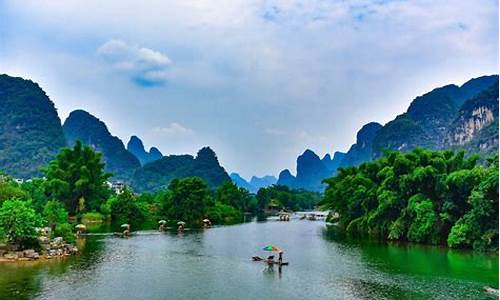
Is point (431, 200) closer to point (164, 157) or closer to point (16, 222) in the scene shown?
point (16, 222)

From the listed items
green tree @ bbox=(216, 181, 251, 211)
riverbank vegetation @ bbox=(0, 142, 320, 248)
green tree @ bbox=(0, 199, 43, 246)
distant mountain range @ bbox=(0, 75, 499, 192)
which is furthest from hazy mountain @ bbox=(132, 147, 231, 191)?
green tree @ bbox=(0, 199, 43, 246)

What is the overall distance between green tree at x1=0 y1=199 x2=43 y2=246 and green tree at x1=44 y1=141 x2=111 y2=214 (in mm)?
25040

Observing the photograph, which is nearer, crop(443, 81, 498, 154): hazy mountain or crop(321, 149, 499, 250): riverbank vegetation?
crop(321, 149, 499, 250): riverbank vegetation

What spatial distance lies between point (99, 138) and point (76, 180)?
342 feet

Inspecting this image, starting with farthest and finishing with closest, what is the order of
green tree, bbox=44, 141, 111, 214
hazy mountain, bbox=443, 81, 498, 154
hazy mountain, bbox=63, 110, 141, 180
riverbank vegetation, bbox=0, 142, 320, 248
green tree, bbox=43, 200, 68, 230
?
hazy mountain, bbox=63, 110, 141, 180 < hazy mountain, bbox=443, 81, 498, 154 < green tree, bbox=44, 141, 111, 214 < riverbank vegetation, bbox=0, 142, 320, 248 < green tree, bbox=43, 200, 68, 230

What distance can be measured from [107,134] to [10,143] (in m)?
44.1

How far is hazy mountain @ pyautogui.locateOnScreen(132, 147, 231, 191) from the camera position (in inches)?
5094

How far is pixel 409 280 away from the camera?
1970 centimetres

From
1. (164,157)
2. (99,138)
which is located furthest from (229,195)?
(99,138)

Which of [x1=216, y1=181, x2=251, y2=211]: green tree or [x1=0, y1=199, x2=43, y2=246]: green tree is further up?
[x1=216, y1=181, x2=251, y2=211]: green tree

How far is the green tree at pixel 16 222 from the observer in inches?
850

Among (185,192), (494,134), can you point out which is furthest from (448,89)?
(185,192)

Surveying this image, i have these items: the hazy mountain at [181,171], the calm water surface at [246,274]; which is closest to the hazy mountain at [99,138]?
the hazy mountain at [181,171]

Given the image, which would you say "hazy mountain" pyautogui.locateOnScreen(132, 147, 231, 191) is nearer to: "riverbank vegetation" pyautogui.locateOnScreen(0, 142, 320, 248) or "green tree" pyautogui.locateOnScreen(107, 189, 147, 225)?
"riverbank vegetation" pyautogui.locateOnScreen(0, 142, 320, 248)
